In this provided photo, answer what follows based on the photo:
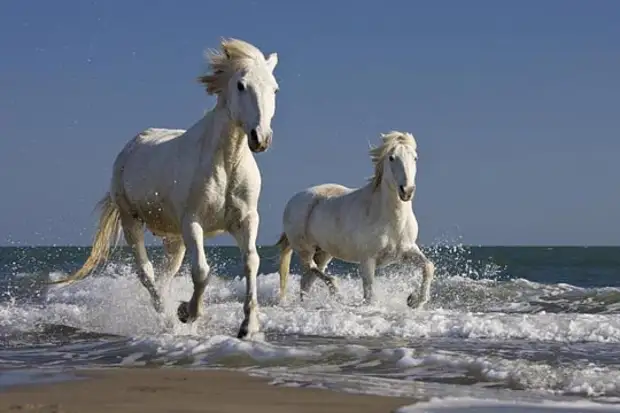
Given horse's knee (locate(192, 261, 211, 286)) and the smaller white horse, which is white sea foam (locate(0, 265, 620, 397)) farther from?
the smaller white horse

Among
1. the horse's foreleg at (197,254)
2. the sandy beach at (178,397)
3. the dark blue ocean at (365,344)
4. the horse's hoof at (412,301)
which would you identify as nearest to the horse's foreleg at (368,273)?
the dark blue ocean at (365,344)

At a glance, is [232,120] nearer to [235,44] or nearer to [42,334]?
[235,44]

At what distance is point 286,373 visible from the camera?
16.3 feet

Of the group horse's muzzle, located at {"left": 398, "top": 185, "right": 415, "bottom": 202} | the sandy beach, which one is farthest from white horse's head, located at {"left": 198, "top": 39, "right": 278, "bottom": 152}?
horse's muzzle, located at {"left": 398, "top": 185, "right": 415, "bottom": 202}

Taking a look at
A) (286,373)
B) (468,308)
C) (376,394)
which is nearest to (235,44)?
(286,373)

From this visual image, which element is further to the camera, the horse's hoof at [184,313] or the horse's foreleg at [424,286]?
the horse's foreleg at [424,286]

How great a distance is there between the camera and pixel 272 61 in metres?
6.55

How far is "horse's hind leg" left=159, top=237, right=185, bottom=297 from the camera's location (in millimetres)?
8375

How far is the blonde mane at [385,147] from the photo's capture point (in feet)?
32.9

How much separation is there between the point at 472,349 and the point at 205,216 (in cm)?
200

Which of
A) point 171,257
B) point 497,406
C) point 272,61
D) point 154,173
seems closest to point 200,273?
point 154,173

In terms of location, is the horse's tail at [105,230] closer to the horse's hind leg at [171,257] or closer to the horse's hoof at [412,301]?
the horse's hind leg at [171,257]

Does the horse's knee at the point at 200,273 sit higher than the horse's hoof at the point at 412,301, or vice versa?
the horse's knee at the point at 200,273

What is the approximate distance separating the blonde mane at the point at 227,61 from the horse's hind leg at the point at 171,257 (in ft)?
6.36
